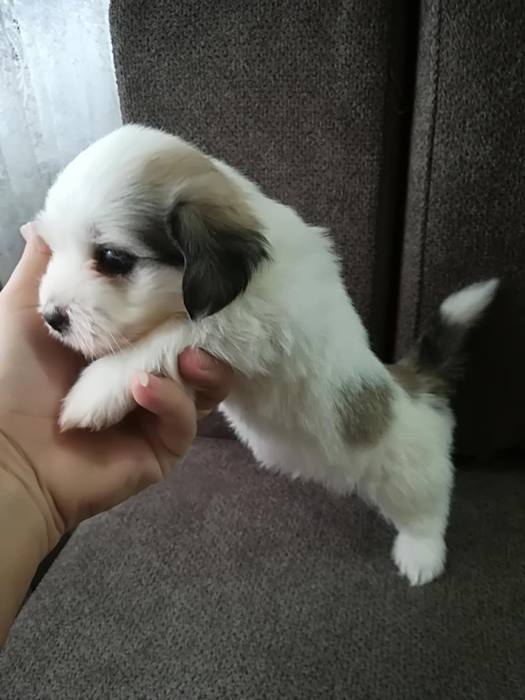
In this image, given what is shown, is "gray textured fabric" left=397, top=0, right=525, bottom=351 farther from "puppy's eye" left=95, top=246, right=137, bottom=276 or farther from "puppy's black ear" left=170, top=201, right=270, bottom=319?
"puppy's eye" left=95, top=246, right=137, bottom=276

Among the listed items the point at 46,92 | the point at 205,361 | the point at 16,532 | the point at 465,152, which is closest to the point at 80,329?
the point at 205,361

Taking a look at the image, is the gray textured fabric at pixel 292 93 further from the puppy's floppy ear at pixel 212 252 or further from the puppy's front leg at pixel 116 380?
the puppy's front leg at pixel 116 380

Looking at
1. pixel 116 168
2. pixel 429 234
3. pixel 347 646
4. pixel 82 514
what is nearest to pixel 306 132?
pixel 429 234

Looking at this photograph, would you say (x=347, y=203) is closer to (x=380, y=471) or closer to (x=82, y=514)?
(x=380, y=471)

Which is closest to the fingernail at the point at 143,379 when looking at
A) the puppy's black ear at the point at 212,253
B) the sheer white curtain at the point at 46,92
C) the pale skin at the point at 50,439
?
the pale skin at the point at 50,439

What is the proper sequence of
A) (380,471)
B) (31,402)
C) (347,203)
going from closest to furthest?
1. (31,402)
2. (380,471)
3. (347,203)

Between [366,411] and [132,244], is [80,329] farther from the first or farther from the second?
[366,411]

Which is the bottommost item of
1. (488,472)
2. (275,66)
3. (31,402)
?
(488,472)
